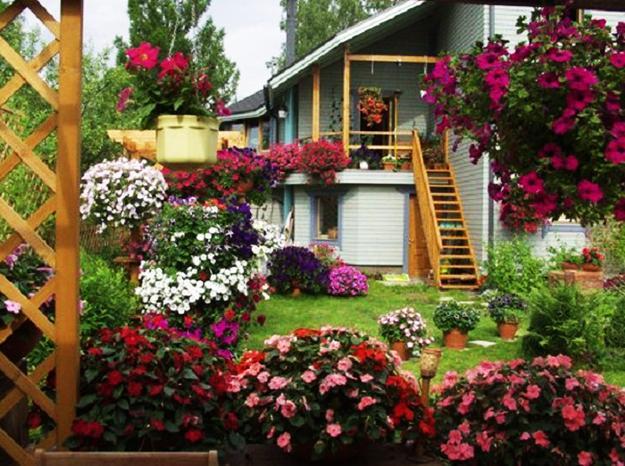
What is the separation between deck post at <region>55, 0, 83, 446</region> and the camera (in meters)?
3.16

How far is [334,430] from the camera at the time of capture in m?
3.25

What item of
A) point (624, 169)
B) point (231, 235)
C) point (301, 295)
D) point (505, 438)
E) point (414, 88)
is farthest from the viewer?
point (414, 88)

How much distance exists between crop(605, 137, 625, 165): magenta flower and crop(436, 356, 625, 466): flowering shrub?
1.19 meters

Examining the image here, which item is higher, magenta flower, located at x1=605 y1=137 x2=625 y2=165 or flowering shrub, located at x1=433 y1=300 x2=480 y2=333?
magenta flower, located at x1=605 y1=137 x2=625 y2=165

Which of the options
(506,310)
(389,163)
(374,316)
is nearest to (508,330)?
(506,310)

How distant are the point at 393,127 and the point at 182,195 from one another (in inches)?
378

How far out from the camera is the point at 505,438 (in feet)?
10.8

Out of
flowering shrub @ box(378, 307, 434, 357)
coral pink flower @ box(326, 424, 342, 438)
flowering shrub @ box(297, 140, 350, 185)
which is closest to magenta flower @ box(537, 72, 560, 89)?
coral pink flower @ box(326, 424, 342, 438)

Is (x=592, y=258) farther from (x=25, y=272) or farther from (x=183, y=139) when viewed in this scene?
(x=25, y=272)

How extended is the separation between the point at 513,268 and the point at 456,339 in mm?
5130

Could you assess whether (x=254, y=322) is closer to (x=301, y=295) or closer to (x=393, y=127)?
(x=301, y=295)

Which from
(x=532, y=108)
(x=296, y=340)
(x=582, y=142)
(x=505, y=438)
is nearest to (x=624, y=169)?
(x=582, y=142)

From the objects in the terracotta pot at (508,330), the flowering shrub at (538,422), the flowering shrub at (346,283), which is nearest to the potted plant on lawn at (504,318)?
the terracotta pot at (508,330)

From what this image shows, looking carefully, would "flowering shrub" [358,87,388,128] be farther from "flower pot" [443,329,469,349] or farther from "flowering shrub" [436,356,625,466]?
"flowering shrub" [436,356,625,466]
